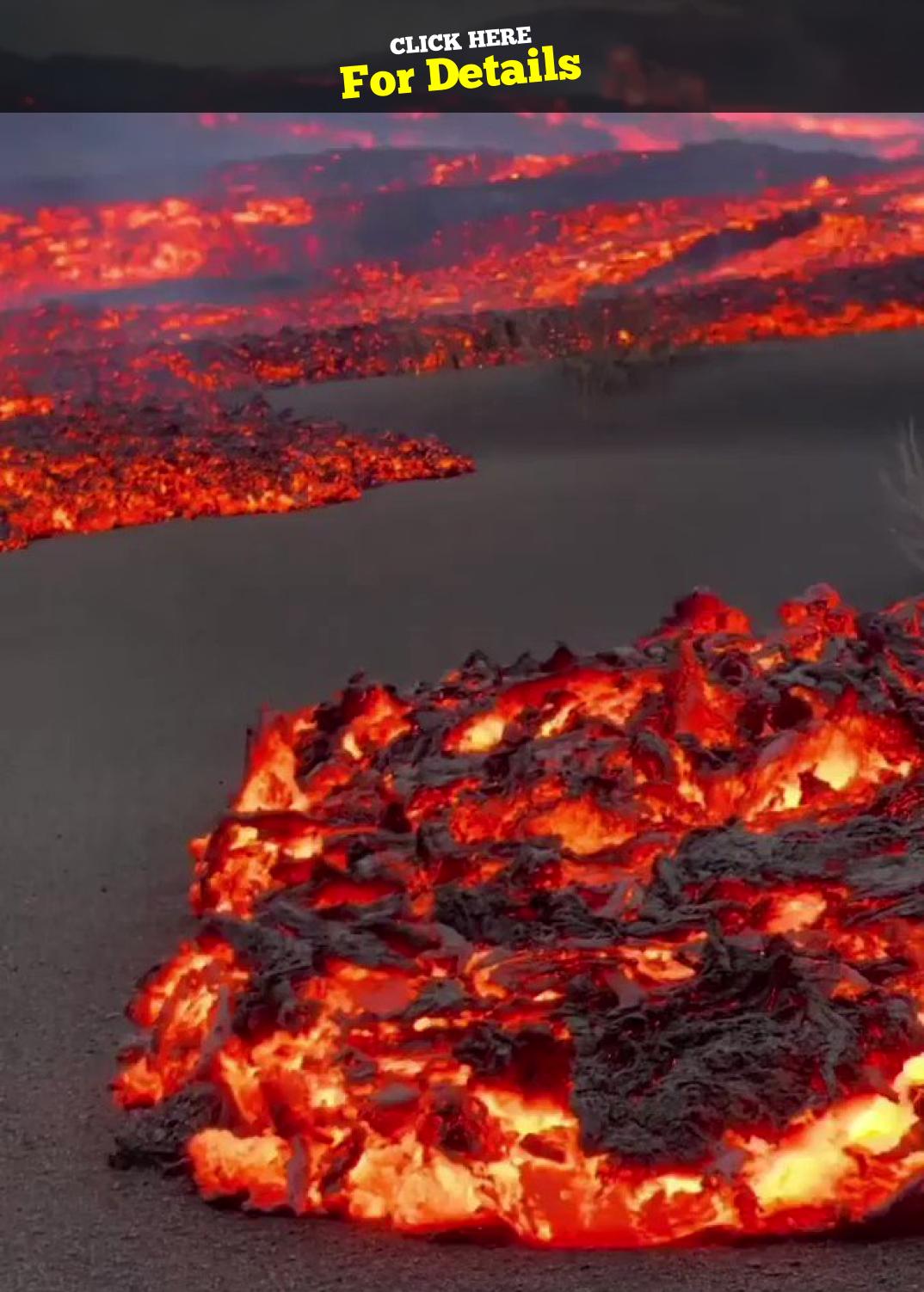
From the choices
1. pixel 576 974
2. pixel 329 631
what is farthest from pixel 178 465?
pixel 576 974

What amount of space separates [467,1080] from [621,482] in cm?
800

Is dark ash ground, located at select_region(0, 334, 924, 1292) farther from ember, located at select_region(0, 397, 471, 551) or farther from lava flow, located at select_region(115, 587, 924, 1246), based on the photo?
ember, located at select_region(0, 397, 471, 551)

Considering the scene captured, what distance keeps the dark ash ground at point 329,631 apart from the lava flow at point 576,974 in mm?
92

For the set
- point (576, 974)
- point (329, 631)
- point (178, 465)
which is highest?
point (576, 974)

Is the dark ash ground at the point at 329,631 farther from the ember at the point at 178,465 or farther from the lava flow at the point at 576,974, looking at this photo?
the ember at the point at 178,465

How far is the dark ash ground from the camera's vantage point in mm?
2416

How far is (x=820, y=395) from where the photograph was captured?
42.6 ft

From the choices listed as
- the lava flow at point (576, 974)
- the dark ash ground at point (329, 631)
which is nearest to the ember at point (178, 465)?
the dark ash ground at point (329, 631)

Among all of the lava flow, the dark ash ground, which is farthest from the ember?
the lava flow

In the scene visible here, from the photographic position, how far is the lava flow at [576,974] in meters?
2.40

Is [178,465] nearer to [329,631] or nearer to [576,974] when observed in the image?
[329,631]

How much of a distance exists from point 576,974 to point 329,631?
3.99 m

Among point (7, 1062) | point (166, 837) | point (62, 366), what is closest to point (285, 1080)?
point (7, 1062)

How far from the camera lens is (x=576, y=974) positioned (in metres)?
2.79
